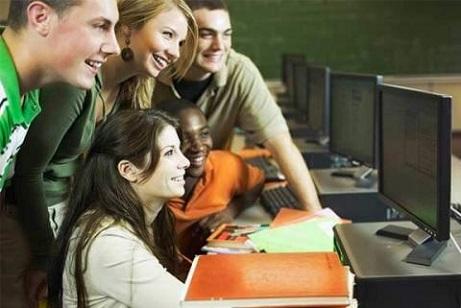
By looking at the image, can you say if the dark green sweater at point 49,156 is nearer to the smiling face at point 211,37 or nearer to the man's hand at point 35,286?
the man's hand at point 35,286

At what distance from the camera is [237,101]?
2320 mm

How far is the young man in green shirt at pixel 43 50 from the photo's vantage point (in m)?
1.13

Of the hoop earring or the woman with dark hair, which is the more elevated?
the hoop earring

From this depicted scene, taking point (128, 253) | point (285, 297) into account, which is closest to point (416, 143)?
point (285, 297)

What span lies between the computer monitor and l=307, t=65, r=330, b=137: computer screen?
110 cm

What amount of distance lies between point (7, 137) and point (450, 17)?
4.96 m

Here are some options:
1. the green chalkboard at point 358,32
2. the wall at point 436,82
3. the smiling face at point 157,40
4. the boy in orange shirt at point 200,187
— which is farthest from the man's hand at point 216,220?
the wall at point 436,82

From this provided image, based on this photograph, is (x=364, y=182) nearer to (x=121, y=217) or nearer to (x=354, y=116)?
(x=354, y=116)

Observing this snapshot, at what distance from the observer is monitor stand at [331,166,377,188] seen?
2279 millimetres

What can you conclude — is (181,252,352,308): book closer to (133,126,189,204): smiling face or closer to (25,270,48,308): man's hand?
(133,126,189,204): smiling face

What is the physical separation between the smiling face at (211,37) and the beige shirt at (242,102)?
157mm

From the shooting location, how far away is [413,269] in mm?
1285

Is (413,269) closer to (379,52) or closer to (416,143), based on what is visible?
(416,143)

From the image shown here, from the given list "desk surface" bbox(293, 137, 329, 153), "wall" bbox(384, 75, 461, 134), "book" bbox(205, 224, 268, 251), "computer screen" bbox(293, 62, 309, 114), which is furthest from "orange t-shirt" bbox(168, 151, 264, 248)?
"wall" bbox(384, 75, 461, 134)
